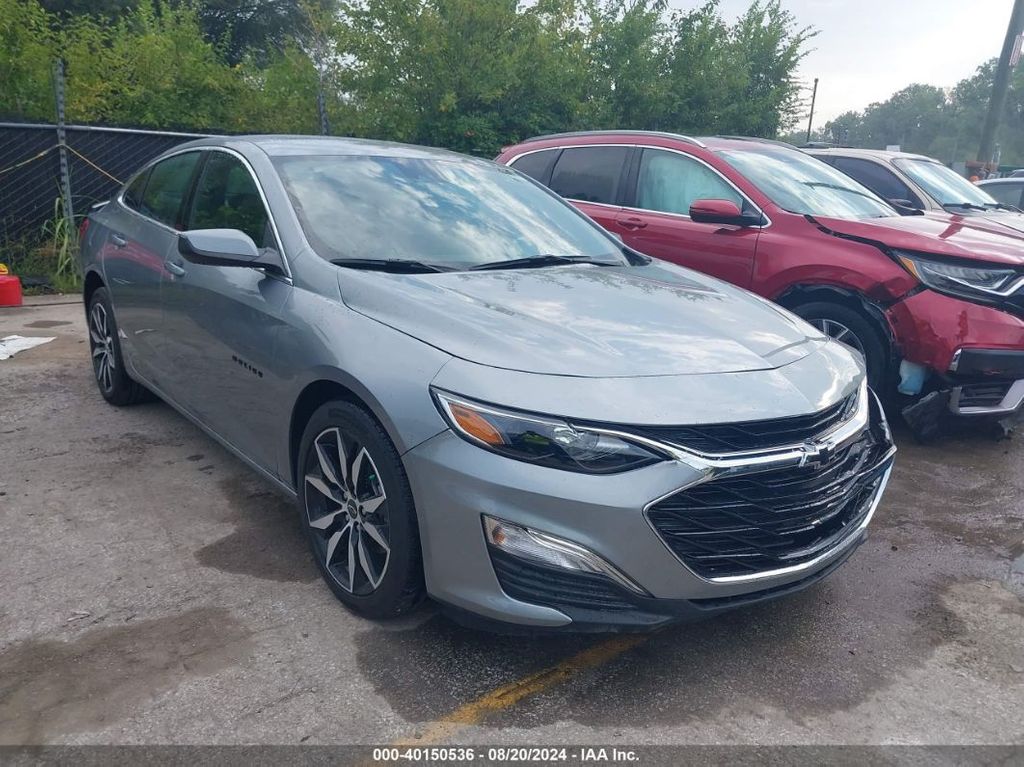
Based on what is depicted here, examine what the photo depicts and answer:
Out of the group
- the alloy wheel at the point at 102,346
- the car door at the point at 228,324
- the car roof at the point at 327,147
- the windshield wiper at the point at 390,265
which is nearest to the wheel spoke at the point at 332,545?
the car door at the point at 228,324

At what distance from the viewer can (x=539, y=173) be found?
7.05 meters

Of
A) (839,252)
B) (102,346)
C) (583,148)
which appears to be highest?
(583,148)

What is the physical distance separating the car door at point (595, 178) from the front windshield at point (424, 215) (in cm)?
228

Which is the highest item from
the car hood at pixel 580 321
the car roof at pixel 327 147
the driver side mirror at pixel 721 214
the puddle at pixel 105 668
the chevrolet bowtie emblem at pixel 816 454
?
the car roof at pixel 327 147

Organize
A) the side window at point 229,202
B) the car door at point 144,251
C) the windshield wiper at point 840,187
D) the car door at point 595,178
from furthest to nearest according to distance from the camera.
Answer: the car door at point 595,178
the windshield wiper at point 840,187
the car door at point 144,251
the side window at point 229,202

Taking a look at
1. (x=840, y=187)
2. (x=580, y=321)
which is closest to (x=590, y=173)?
(x=840, y=187)

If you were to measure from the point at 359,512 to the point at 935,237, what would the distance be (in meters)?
4.09

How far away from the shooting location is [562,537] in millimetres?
2426

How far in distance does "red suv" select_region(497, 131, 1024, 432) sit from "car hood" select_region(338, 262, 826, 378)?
6.03 ft

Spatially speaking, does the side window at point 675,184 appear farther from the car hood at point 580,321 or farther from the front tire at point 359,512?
the front tire at point 359,512

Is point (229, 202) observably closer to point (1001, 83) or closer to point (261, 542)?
point (261, 542)

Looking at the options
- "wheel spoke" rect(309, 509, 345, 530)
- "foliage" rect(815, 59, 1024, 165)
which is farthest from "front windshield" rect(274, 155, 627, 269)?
"foliage" rect(815, 59, 1024, 165)

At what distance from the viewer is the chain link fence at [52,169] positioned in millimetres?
9383

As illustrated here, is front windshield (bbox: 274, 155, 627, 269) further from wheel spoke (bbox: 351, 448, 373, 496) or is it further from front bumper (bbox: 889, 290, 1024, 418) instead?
front bumper (bbox: 889, 290, 1024, 418)
